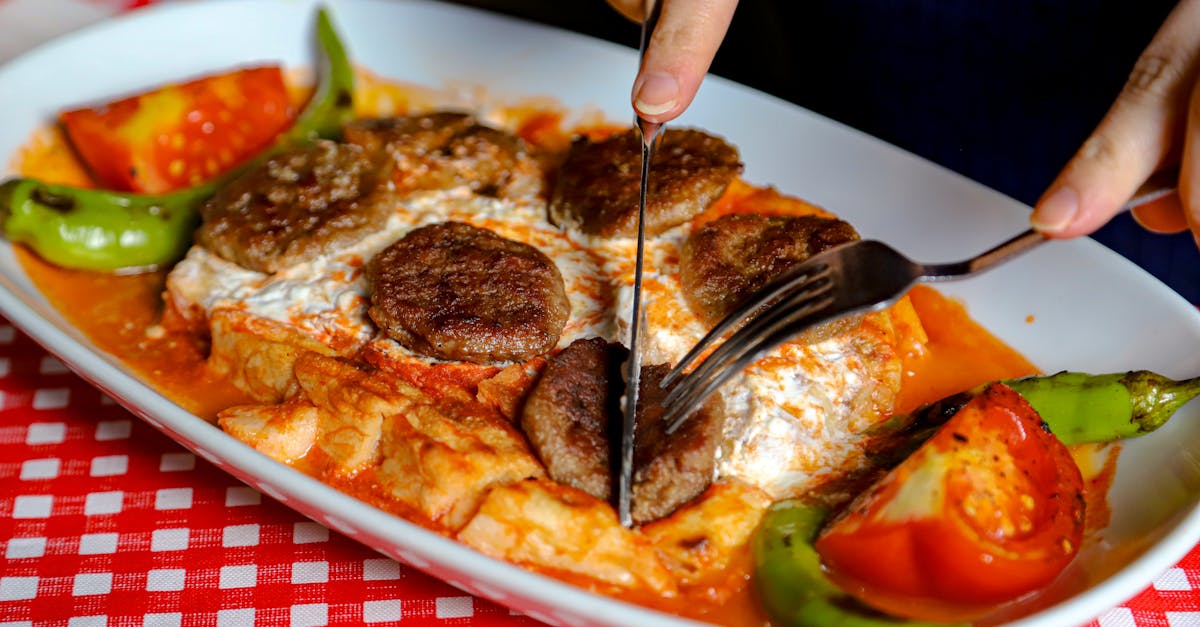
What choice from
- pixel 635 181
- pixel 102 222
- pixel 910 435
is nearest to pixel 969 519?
pixel 910 435

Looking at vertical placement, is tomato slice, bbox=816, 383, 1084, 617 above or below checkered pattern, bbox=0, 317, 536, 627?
above

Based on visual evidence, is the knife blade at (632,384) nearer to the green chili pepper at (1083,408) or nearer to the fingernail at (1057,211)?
the green chili pepper at (1083,408)

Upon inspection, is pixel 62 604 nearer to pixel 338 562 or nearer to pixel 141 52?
pixel 338 562

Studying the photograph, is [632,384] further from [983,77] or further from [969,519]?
[983,77]

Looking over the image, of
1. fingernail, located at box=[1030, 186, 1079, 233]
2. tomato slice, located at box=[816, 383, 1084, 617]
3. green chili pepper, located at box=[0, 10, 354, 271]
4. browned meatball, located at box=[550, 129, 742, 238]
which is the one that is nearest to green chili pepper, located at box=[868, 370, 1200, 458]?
tomato slice, located at box=[816, 383, 1084, 617]

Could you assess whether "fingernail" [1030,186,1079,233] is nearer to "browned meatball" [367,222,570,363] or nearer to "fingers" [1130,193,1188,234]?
"fingers" [1130,193,1188,234]

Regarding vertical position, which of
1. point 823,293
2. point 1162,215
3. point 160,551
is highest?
point 1162,215
